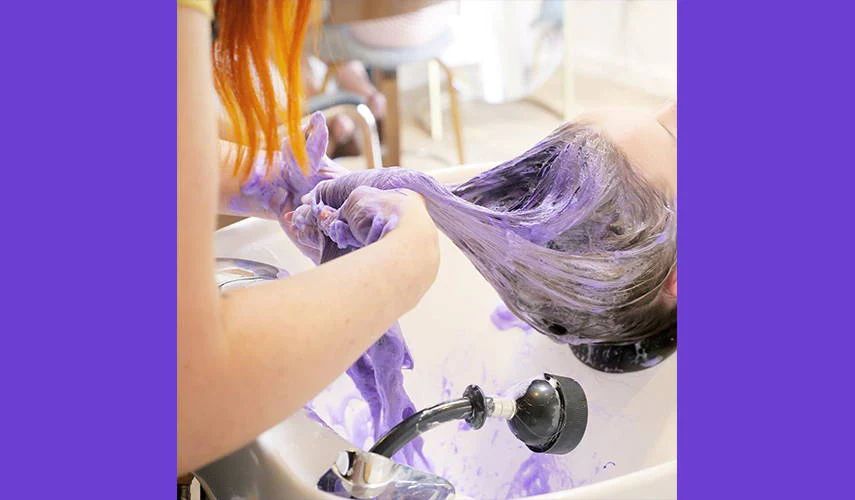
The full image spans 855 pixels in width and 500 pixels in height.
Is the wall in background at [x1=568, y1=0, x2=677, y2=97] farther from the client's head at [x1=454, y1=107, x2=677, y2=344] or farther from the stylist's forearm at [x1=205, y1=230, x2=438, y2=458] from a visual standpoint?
the stylist's forearm at [x1=205, y1=230, x2=438, y2=458]

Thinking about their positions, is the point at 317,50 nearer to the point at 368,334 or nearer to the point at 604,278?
the point at 368,334

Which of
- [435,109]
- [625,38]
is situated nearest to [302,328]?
[435,109]

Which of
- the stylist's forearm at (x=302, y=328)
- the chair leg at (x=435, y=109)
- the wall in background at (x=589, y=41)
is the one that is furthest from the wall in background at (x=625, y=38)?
the stylist's forearm at (x=302, y=328)

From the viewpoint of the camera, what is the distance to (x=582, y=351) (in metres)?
0.90

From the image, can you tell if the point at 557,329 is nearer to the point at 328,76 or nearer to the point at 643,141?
the point at 643,141

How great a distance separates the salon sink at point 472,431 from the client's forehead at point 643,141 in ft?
0.46

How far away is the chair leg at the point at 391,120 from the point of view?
0.76 m

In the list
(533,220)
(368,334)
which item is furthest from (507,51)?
(368,334)

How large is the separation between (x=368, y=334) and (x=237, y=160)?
15cm

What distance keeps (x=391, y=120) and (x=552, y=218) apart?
135 millimetres

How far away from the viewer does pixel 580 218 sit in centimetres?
79

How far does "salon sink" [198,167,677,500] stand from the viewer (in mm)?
720

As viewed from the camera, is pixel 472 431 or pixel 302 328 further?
pixel 472 431

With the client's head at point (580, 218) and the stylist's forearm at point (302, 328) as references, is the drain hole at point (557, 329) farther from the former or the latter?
the stylist's forearm at point (302, 328)
